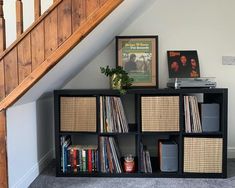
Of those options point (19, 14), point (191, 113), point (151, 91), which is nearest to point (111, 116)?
point (151, 91)

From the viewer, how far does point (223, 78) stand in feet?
9.05

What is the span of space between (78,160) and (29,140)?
1.54 feet

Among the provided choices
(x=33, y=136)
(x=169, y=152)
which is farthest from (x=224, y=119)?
(x=33, y=136)

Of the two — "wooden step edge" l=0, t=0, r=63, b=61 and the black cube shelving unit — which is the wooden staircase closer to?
"wooden step edge" l=0, t=0, r=63, b=61

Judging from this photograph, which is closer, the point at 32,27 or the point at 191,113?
the point at 32,27

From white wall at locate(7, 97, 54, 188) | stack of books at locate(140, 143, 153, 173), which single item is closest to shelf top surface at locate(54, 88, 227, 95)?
white wall at locate(7, 97, 54, 188)

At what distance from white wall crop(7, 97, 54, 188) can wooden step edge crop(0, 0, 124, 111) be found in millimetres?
143

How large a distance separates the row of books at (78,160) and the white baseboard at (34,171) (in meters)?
0.24

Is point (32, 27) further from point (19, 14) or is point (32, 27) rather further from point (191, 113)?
point (191, 113)

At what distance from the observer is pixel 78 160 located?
7.81ft

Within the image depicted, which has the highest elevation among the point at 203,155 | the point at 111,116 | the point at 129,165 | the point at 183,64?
the point at 183,64

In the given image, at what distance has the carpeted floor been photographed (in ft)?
7.08

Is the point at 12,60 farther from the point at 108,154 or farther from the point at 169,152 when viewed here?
the point at 169,152

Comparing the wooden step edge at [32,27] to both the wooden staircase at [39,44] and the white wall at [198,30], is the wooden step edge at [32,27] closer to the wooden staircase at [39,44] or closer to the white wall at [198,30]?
the wooden staircase at [39,44]
